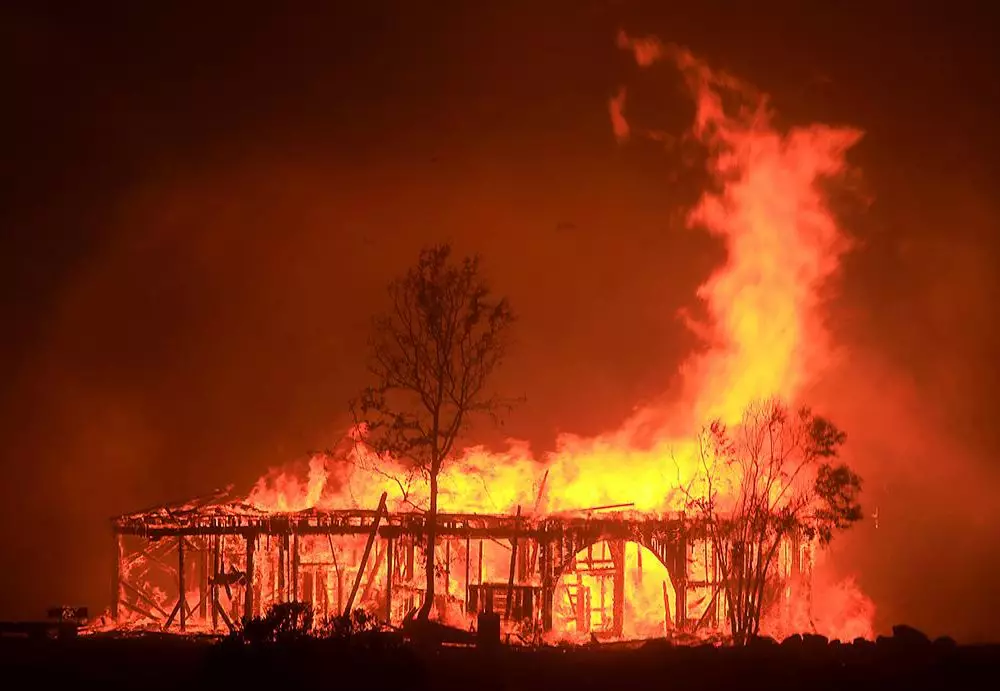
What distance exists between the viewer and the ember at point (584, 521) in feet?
127

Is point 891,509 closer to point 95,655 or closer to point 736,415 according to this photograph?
point 736,415

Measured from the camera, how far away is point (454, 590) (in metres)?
42.1

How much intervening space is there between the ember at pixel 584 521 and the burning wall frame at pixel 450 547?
7 centimetres

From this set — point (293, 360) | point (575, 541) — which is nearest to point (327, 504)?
point (575, 541)

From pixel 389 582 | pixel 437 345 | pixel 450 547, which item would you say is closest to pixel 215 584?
pixel 389 582

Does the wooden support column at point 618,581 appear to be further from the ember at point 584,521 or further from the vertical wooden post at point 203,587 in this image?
the vertical wooden post at point 203,587

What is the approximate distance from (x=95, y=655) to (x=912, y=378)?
49821mm

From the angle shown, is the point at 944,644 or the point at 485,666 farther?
the point at 944,644

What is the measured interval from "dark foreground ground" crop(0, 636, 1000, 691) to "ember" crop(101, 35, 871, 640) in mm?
5907

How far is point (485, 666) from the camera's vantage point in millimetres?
27062

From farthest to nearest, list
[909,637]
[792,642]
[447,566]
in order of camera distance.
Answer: [447,566]
[792,642]
[909,637]

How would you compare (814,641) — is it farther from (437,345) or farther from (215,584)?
(215,584)

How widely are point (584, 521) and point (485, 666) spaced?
11831 millimetres

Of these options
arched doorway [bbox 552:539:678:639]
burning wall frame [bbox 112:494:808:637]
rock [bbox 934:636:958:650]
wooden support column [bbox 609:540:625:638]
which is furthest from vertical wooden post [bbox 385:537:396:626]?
rock [bbox 934:636:958:650]
